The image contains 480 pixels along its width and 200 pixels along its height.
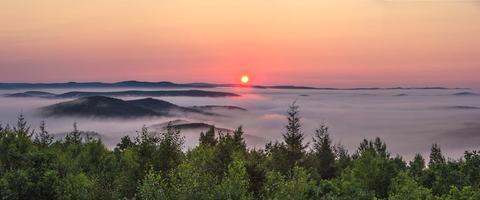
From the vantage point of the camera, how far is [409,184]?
4691 cm

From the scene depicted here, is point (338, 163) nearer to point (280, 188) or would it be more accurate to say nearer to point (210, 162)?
point (210, 162)

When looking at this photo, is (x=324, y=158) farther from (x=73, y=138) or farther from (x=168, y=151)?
(x=73, y=138)

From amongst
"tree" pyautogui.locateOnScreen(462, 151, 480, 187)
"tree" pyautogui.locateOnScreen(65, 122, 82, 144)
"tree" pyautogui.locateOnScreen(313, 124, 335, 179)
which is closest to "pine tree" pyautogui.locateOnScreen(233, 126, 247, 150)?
"tree" pyautogui.locateOnScreen(313, 124, 335, 179)

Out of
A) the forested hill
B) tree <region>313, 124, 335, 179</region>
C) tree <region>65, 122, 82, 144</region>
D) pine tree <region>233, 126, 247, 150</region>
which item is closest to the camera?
the forested hill

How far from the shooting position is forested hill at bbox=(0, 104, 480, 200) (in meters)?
45.8

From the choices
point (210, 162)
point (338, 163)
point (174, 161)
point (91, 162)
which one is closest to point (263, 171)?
point (210, 162)

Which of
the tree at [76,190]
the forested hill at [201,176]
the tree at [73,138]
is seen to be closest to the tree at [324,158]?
the forested hill at [201,176]

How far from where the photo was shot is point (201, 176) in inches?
1898

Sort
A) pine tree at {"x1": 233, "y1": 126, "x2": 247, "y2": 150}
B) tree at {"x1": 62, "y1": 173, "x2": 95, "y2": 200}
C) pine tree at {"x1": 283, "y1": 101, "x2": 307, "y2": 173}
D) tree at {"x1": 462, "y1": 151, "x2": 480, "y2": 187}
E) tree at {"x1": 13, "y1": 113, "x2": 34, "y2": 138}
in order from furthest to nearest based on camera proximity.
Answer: pine tree at {"x1": 283, "y1": 101, "x2": 307, "y2": 173}
pine tree at {"x1": 233, "y1": 126, "x2": 247, "y2": 150}
tree at {"x1": 13, "y1": 113, "x2": 34, "y2": 138}
tree at {"x1": 462, "y1": 151, "x2": 480, "y2": 187}
tree at {"x1": 62, "y1": 173, "x2": 95, "y2": 200}

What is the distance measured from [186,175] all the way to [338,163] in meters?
72.5

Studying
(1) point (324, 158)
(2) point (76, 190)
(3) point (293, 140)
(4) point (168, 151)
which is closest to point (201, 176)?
(2) point (76, 190)

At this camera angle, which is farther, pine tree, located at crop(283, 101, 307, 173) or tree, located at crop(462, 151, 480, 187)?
pine tree, located at crop(283, 101, 307, 173)

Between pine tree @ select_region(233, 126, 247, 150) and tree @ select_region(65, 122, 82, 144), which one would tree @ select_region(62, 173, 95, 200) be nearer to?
pine tree @ select_region(233, 126, 247, 150)

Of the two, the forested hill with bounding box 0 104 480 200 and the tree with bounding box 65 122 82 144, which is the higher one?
the forested hill with bounding box 0 104 480 200
